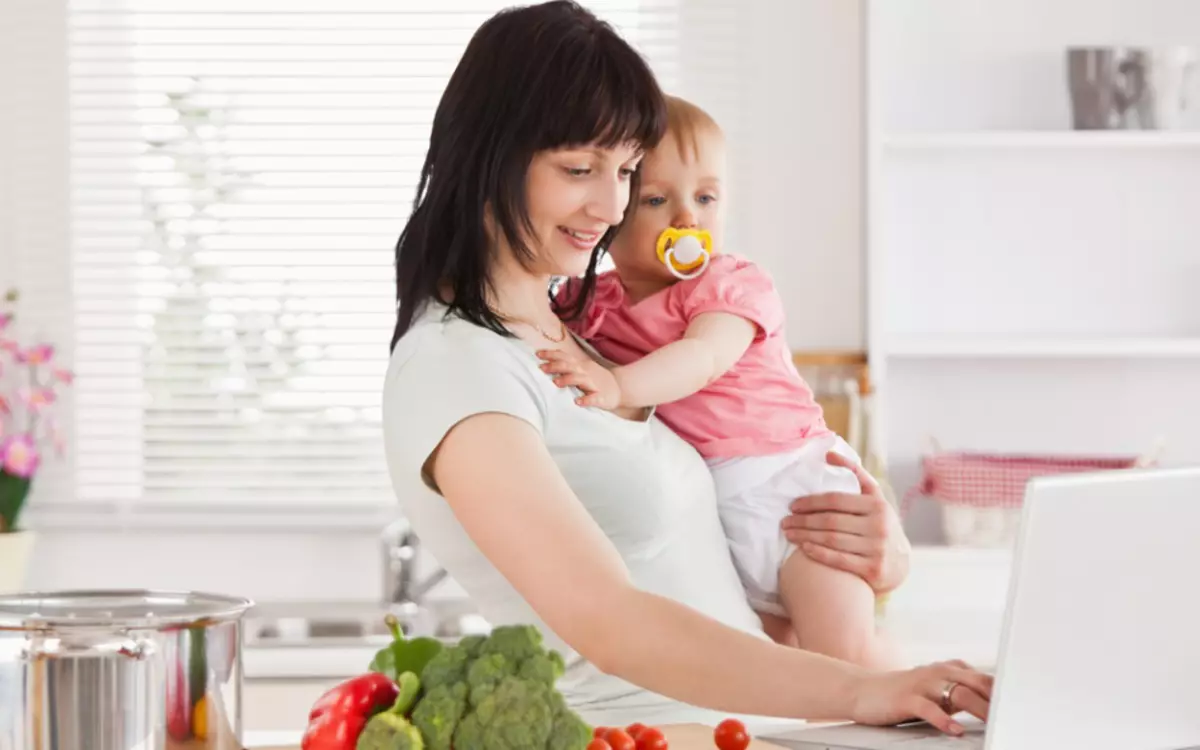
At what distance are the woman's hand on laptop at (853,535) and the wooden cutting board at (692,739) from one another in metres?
0.47

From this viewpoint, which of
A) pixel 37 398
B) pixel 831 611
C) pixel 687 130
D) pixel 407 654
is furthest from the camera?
pixel 37 398

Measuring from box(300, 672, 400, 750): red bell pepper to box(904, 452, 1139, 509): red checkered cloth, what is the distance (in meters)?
2.34

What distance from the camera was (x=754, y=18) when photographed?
358 cm

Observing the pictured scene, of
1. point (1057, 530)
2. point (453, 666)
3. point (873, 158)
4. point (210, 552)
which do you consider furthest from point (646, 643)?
point (210, 552)

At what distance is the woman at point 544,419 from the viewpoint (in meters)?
1.42

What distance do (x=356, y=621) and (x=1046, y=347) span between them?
163cm

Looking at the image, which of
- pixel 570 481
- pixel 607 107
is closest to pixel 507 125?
pixel 607 107

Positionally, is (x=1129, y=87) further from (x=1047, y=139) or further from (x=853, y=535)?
(x=853, y=535)

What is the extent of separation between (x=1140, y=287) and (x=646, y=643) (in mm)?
2540

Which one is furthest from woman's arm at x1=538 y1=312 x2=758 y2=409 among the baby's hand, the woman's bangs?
the woman's bangs

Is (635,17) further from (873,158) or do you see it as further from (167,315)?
(167,315)

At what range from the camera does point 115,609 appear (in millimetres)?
1094

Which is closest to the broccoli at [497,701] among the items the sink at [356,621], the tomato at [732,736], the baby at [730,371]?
the tomato at [732,736]

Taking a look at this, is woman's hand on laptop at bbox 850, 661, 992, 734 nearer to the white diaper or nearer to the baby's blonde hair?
the white diaper
